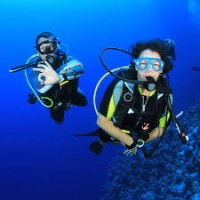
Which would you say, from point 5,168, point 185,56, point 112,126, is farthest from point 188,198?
point 185,56

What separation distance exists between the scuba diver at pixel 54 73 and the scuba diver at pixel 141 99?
149cm

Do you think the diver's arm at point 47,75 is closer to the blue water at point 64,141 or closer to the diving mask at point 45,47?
the diving mask at point 45,47

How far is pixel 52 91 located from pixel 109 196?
8815 millimetres

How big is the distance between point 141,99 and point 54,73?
6.05 ft

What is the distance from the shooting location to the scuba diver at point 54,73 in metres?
5.40

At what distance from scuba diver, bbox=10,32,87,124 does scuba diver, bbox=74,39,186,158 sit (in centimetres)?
149

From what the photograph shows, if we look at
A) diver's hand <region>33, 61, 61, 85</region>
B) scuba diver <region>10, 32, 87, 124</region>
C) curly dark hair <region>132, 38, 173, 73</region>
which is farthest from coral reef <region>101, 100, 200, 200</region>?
diver's hand <region>33, 61, 61, 85</region>

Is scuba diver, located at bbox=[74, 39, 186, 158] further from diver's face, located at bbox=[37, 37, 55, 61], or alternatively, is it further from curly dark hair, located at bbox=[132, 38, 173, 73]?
diver's face, located at bbox=[37, 37, 55, 61]

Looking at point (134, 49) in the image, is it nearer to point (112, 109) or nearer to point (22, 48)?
point (112, 109)

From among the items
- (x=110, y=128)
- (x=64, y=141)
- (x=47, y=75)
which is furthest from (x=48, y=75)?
(x=64, y=141)

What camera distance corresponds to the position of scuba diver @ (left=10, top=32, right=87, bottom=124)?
5.40 meters

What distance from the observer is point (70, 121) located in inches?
1441

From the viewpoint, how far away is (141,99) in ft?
13.9

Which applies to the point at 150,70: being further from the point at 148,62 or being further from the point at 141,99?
the point at 141,99
